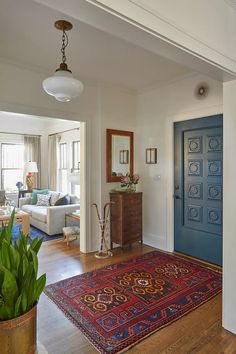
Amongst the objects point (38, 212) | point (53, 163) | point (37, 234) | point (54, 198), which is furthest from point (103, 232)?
point (53, 163)

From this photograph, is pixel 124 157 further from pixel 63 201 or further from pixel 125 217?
pixel 63 201

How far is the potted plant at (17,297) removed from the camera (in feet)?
2.52

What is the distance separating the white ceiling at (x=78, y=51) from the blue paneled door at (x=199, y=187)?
886 mm

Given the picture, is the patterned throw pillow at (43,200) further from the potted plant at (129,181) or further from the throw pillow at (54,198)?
the potted plant at (129,181)

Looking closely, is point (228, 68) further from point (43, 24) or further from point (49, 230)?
point (49, 230)

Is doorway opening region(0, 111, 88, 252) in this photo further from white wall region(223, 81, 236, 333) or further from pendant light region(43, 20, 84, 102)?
white wall region(223, 81, 236, 333)

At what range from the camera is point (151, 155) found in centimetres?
414

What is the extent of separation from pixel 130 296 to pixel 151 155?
7.61 ft

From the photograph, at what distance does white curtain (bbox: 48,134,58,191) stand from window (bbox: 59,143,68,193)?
163 mm

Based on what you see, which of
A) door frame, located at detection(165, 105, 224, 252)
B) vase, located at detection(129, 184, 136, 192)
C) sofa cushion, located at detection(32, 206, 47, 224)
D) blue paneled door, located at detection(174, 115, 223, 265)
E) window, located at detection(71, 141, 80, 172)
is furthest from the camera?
window, located at detection(71, 141, 80, 172)

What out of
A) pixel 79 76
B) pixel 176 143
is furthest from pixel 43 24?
pixel 176 143

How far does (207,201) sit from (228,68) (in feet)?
6.80

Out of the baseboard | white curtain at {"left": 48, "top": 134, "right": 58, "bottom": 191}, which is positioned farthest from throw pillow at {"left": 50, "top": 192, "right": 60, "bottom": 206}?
the baseboard

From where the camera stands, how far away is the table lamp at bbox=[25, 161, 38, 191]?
269 inches
